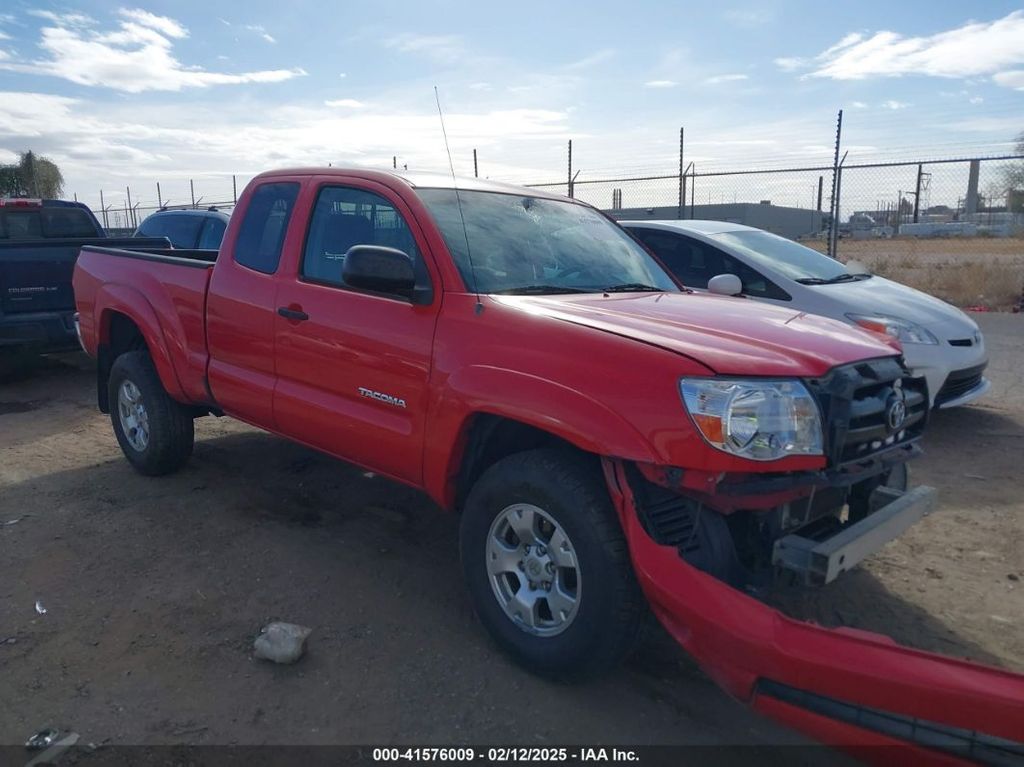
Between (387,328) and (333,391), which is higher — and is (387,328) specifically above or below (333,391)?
above

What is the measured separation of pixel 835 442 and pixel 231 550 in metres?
3.11

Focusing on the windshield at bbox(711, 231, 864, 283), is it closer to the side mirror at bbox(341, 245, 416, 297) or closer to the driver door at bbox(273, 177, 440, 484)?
the driver door at bbox(273, 177, 440, 484)

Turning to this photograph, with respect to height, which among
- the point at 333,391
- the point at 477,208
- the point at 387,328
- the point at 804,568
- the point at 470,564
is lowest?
the point at 470,564

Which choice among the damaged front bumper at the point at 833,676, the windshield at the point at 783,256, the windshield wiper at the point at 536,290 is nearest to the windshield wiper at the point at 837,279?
the windshield at the point at 783,256

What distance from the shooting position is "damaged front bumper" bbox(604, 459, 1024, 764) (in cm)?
214

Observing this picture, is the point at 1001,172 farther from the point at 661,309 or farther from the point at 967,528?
the point at 661,309

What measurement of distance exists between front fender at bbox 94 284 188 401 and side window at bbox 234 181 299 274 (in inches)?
31.8

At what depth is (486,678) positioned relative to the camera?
320 centimetres

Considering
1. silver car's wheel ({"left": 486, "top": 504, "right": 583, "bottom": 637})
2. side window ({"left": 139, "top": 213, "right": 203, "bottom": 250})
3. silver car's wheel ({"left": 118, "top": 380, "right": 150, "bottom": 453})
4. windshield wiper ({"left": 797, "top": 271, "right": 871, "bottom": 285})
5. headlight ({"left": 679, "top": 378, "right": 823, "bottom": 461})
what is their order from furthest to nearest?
side window ({"left": 139, "top": 213, "right": 203, "bottom": 250}) → windshield wiper ({"left": 797, "top": 271, "right": 871, "bottom": 285}) → silver car's wheel ({"left": 118, "top": 380, "right": 150, "bottom": 453}) → silver car's wheel ({"left": 486, "top": 504, "right": 583, "bottom": 637}) → headlight ({"left": 679, "top": 378, "right": 823, "bottom": 461})

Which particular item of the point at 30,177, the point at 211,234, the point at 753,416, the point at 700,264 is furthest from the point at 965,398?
the point at 30,177

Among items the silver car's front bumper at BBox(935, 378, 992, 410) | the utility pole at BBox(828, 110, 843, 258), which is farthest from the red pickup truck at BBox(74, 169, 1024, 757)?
the utility pole at BBox(828, 110, 843, 258)

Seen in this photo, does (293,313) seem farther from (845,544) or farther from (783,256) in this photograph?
(783,256)

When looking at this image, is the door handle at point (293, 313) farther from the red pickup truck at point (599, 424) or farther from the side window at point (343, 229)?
the side window at point (343, 229)

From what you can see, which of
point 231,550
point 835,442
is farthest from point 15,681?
point 835,442
